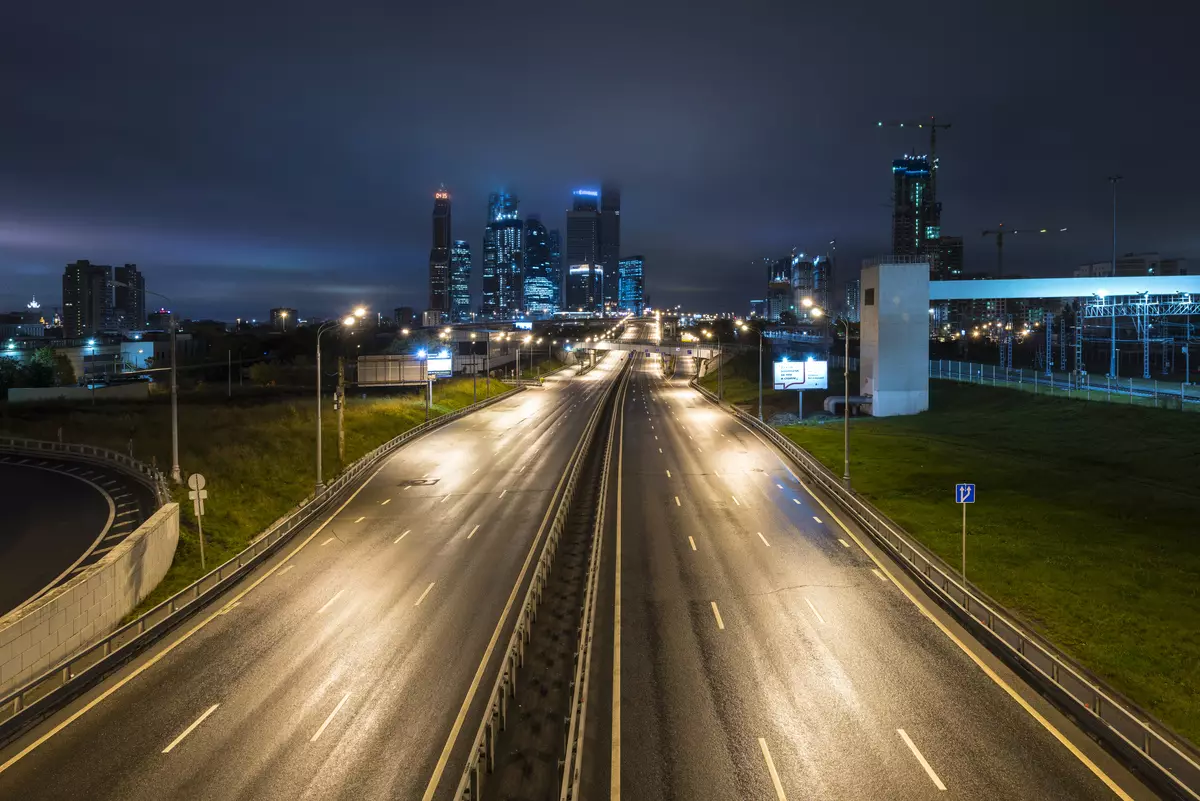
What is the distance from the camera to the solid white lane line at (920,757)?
43.0 ft

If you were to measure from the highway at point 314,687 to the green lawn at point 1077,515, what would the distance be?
49.3ft

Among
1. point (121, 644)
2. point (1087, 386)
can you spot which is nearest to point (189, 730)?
point (121, 644)

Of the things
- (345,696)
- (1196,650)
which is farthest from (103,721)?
(1196,650)

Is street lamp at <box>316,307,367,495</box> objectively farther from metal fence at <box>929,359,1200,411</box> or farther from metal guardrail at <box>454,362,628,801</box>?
metal fence at <box>929,359,1200,411</box>

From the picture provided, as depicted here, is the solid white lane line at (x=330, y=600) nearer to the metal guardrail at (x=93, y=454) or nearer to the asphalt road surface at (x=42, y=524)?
the asphalt road surface at (x=42, y=524)

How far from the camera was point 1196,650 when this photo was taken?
738 inches

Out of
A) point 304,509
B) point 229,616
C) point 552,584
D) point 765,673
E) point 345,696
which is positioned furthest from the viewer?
point 304,509

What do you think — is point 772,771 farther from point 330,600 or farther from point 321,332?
point 321,332

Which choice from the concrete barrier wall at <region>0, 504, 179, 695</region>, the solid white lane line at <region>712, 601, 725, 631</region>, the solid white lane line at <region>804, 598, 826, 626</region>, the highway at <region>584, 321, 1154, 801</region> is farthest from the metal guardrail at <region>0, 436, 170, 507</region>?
the solid white lane line at <region>804, 598, 826, 626</region>

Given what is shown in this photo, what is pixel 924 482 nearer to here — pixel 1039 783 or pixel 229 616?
pixel 1039 783

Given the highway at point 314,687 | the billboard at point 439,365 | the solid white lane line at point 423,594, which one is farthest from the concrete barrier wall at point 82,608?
the billboard at point 439,365

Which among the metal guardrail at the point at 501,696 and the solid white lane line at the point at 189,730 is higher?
the metal guardrail at the point at 501,696

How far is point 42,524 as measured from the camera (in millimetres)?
29344

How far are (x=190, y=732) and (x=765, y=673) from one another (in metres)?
12.2
